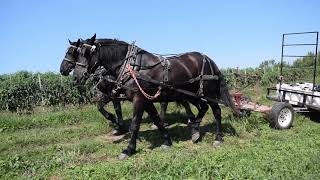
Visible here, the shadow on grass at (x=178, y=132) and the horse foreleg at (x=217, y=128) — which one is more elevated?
the horse foreleg at (x=217, y=128)

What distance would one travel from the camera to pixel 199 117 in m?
9.10

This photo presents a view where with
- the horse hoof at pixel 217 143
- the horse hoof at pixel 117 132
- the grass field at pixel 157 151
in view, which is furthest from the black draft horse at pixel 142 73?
the horse hoof at pixel 117 132

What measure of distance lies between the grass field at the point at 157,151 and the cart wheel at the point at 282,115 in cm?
20

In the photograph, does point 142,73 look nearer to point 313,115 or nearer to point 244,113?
point 244,113

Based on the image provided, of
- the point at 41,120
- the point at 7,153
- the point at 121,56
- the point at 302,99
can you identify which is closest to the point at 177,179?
the point at 121,56

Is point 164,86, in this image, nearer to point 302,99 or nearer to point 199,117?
point 199,117

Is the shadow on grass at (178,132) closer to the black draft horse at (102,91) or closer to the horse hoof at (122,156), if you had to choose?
the black draft horse at (102,91)

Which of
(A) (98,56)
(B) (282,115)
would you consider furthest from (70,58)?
(B) (282,115)

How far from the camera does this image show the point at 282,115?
33.0ft

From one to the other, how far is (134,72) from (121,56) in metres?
0.45

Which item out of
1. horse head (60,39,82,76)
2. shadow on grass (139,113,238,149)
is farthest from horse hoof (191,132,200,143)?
horse head (60,39,82,76)

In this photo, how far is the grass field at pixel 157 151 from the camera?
20.5 ft

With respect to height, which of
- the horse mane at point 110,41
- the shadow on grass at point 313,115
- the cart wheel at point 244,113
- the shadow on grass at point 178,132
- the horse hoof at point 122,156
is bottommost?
the horse hoof at point 122,156

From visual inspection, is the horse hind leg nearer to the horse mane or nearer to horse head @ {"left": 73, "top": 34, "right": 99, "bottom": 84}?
the horse mane
